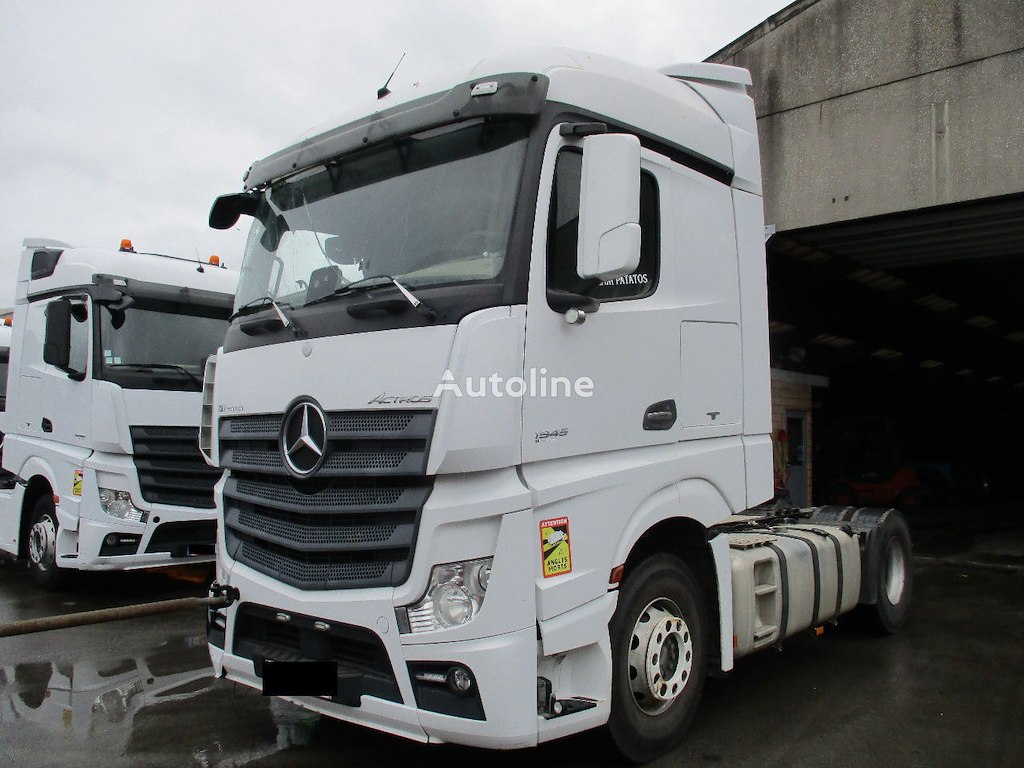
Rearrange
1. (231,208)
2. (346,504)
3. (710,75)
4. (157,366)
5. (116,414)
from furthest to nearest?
(157,366) < (116,414) < (710,75) < (231,208) < (346,504)

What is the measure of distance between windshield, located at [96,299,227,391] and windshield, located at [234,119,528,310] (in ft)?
11.3

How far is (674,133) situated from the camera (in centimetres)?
434

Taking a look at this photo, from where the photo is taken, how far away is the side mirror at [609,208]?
3.38 m

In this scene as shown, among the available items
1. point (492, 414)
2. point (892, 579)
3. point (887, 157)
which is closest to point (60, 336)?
point (492, 414)

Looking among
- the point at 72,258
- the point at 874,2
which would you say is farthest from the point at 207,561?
the point at 874,2

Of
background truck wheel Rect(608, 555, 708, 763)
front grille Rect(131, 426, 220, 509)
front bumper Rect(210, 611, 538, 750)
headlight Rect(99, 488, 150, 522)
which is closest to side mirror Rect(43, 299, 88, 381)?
front grille Rect(131, 426, 220, 509)

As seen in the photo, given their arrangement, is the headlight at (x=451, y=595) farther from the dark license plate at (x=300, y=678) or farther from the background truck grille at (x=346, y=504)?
the dark license plate at (x=300, y=678)

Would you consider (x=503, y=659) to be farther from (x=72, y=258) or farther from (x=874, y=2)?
(x=874, y=2)

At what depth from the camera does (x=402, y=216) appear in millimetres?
3793

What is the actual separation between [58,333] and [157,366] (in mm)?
811

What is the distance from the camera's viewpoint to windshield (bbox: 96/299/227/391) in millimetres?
7410

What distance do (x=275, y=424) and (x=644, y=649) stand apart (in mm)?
1952

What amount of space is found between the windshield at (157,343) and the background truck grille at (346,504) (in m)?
3.87

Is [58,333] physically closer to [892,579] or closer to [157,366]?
[157,366]
